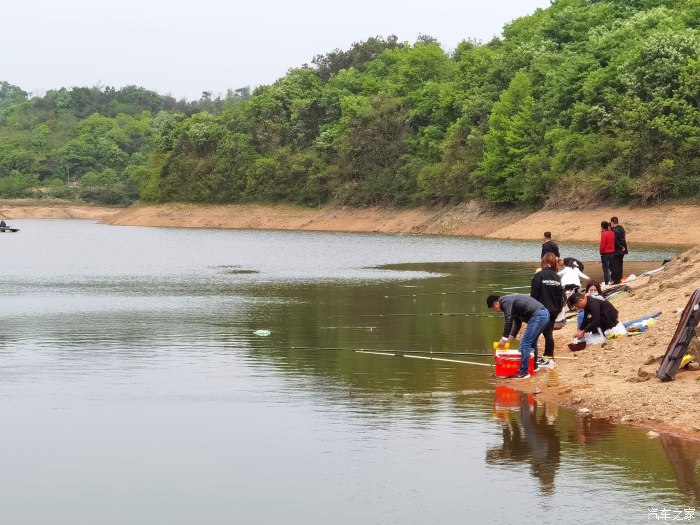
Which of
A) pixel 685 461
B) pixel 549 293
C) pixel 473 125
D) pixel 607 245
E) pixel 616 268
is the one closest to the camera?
pixel 685 461

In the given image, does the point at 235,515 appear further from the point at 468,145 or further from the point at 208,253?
the point at 468,145

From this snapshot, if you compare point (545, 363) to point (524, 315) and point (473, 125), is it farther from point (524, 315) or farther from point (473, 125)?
point (473, 125)

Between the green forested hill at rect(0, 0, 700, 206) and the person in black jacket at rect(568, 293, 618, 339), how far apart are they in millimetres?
Answer: 55854

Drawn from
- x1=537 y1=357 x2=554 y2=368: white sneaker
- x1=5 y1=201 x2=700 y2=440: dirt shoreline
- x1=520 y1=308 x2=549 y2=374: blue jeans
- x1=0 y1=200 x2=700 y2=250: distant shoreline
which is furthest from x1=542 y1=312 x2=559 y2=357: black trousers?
x1=0 y1=200 x2=700 y2=250: distant shoreline

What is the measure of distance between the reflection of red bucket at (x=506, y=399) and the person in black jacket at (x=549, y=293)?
1.18 metres

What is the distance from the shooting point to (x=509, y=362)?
1750 cm

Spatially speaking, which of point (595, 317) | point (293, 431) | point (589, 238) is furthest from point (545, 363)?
point (589, 238)

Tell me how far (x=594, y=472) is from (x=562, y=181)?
7105cm

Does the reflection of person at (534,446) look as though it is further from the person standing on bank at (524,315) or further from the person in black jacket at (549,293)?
the person in black jacket at (549,293)

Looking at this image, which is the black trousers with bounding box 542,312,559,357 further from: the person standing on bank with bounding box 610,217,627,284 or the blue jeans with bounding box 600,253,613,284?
the blue jeans with bounding box 600,253,613,284

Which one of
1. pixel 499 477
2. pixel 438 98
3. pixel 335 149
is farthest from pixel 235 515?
pixel 335 149

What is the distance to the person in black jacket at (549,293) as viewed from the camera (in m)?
17.7

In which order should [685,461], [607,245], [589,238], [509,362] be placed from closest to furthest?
[685,461], [509,362], [607,245], [589,238]

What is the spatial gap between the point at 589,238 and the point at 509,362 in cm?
5310
